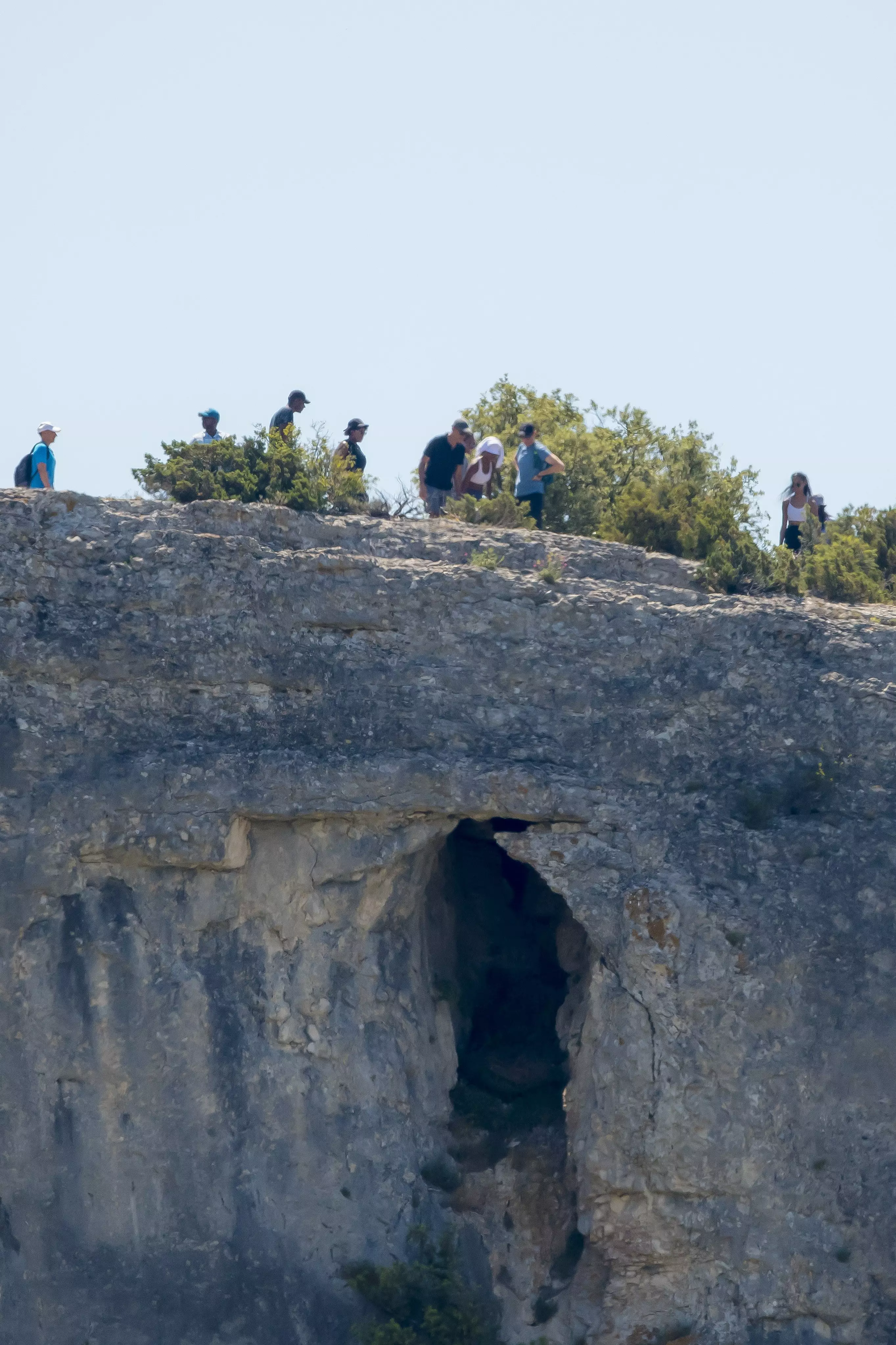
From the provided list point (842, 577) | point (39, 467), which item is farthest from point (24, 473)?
point (842, 577)

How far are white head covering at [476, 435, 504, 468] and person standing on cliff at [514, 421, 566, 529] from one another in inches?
10.0

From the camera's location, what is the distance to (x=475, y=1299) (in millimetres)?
14422

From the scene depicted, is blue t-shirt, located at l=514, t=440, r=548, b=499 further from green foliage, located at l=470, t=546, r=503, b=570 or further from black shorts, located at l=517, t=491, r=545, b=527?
green foliage, located at l=470, t=546, r=503, b=570

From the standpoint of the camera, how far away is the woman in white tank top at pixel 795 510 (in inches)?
730

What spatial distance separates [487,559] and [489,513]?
1.69 meters

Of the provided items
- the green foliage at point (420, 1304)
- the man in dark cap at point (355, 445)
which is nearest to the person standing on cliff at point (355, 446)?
the man in dark cap at point (355, 445)

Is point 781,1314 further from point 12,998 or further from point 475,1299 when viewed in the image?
point 12,998

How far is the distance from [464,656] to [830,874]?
384cm

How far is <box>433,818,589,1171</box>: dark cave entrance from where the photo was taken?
1556 centimetres

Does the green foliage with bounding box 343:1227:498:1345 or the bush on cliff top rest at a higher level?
the bush on cliff top

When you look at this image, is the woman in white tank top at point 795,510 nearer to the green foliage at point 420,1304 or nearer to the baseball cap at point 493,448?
the baseball cap at point 493,448

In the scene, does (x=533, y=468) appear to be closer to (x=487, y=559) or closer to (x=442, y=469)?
(x=442, y=469)

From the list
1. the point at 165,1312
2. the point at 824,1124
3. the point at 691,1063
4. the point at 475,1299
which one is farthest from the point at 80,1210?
the point at 824,1124

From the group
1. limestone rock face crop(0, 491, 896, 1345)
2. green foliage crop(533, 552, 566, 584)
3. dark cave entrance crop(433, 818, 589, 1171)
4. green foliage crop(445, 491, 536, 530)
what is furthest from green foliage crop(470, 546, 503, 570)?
dark cave entrance crop(433, 818, 589, 1171)
